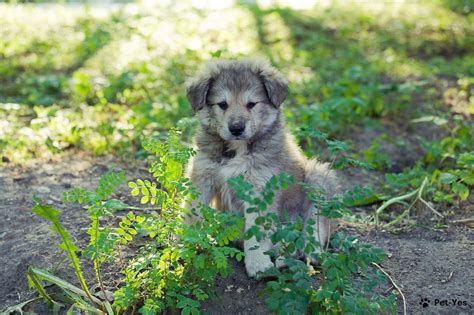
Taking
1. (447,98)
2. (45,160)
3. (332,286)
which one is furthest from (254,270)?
(447,98)

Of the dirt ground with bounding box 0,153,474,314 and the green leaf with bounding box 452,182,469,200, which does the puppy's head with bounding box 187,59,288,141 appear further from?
the green leaf with bounding box 452,182,469,200

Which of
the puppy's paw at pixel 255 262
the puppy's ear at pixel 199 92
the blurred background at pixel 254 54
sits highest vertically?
the puppy's ear at pixel 199 92

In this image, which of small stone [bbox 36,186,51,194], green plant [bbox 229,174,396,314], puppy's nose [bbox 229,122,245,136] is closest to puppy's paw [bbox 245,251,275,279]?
green plant [bbox 229,174,396,314]

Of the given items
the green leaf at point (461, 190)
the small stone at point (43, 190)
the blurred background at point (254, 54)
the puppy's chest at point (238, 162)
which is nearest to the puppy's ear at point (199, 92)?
the blurred background at point (254, 54)

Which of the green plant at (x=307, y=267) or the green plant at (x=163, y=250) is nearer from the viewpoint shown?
the green plant at (x=307, y=267)

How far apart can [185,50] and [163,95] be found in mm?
1880

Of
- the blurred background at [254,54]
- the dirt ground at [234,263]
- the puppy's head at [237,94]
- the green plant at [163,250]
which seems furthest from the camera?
the blurred background at [254,54]

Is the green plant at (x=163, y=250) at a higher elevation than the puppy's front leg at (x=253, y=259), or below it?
higher

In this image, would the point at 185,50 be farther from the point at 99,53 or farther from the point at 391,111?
the point at 391,111

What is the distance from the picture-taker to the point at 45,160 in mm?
6062

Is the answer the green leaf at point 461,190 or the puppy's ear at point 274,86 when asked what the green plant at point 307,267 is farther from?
the green leaf at point 461,190

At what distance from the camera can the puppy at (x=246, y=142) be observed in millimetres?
4426

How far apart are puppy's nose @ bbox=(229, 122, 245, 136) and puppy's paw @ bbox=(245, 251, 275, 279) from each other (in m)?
0.80

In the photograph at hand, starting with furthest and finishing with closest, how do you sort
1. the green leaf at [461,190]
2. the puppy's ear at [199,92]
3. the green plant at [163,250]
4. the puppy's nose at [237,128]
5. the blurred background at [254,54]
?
the blurred background at [254,54] < the green leaf at [461,190] < the puppy's ear at [199,92] < the puppy's nose at [237,128] < the green plant at [163,250]
